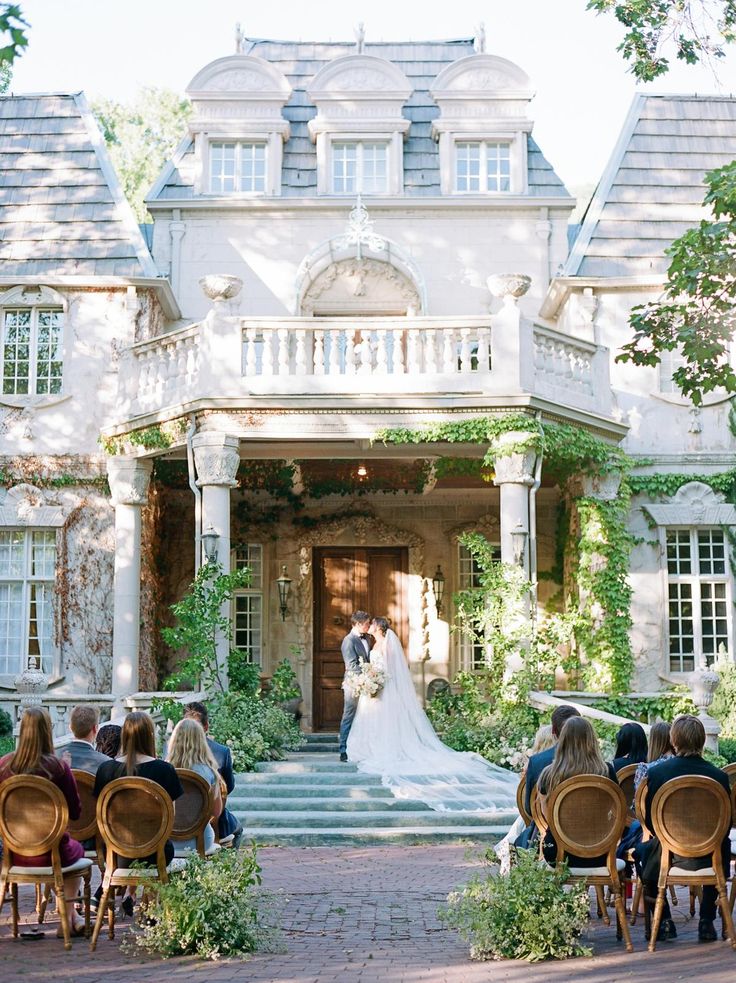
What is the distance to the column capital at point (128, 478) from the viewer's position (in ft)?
54.7

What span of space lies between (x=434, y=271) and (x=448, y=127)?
2.32 m

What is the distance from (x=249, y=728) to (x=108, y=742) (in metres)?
5.80

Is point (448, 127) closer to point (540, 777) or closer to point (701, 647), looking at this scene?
point (701, 647)

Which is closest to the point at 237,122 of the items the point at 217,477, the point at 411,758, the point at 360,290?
the point at 360,290

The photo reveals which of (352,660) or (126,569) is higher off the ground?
(126,569)

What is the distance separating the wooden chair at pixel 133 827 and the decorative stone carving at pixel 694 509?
11893mm

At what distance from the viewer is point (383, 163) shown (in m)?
19.8

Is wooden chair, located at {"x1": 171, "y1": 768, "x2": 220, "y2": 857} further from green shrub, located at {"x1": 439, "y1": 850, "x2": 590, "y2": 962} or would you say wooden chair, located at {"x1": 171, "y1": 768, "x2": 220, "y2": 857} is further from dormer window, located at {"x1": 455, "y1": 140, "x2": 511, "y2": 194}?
dormer window, located at {"x1": 455, "y1": 140, "x2": 511, "y2": 194}

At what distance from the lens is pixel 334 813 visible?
12.5 metres

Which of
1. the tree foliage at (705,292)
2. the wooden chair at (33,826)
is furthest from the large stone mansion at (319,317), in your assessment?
the wooden chair at (33,826)

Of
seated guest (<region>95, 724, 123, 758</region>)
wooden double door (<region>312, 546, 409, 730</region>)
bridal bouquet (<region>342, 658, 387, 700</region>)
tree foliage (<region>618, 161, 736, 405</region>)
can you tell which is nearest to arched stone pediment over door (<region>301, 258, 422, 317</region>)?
wooden double door (<region>312, 546, 409, 730</region>)

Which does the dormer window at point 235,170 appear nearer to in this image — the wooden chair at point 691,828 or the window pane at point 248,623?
the window pane at point 248,623

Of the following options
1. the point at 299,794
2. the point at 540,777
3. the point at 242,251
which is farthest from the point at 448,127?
the point at 540,777

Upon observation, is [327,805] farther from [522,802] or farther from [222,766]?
[522,802]
